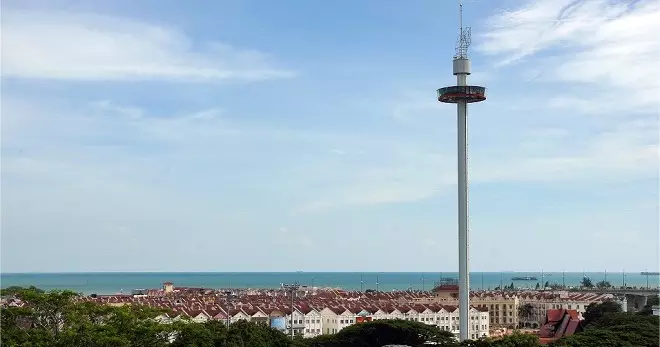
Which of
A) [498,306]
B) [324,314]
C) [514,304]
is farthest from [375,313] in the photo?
[514,304]

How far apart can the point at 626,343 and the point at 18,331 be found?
29137mm

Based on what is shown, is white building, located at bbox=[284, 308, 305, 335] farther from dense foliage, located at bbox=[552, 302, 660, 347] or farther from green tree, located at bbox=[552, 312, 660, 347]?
green tree, located at bbox=[552, 312, 660, 347]

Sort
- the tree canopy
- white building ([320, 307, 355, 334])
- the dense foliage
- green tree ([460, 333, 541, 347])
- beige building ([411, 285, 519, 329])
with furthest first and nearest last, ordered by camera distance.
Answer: beige building ([411, 285, 519, 329]), white building ([320, 307, 355, 334]), the dense foliage, green tree ([460, 333, 541, 347]), the tree canopy

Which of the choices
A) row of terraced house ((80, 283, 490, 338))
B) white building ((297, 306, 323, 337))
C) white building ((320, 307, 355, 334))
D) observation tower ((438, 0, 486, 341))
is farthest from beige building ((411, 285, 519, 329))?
observation tower ((438, 0, 486, 341))

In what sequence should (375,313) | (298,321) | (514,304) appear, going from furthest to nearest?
(514,304) → (375,313) → (298,321)

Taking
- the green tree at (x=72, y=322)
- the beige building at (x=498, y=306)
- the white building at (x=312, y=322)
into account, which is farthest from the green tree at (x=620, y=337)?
the beige building at (x=498, y=306)

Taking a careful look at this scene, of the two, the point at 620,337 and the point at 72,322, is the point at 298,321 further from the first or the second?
the point at 72,322

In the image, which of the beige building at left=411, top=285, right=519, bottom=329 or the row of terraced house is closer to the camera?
the row of terraced house

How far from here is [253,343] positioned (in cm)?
3675

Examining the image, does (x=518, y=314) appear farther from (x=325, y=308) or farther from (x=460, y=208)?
(x=460, y=208)

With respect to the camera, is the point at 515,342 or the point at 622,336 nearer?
the point at 515,342

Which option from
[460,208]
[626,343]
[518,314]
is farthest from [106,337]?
[518,314]

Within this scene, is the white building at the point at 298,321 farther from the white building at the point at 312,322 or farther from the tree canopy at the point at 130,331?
the tree canopy at the point at 130,331

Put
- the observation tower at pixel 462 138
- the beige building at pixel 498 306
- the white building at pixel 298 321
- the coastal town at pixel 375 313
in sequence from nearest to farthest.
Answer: the observation tower at pixel 462 138
the coastal town at pixel 375 313
the white building at pixel 298 321
the beige building at pixel 498 306
